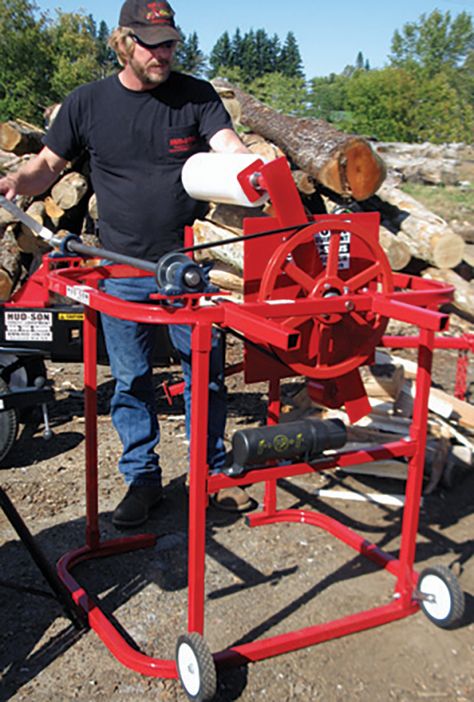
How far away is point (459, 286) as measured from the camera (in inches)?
302

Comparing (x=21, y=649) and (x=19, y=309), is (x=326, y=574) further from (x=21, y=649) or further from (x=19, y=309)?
(x=19, y=309)

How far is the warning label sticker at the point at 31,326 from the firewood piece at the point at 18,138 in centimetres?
309

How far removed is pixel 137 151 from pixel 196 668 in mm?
2265

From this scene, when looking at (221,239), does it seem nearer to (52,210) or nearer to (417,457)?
(52,210)

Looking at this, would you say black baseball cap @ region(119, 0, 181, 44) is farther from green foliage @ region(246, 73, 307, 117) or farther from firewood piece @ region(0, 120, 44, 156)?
green foliage @ region(246, 73, 307, 117)

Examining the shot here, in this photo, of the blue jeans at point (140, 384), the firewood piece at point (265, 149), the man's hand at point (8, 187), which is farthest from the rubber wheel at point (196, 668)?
the firewood piece at point (265, 149)

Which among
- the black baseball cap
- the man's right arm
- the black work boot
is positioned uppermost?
the black baseball cap

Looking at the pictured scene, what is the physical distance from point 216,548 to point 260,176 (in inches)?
74.3

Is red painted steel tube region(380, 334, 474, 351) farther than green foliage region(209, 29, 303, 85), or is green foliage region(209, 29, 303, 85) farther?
green foliage region(209, 29, 303, 85)

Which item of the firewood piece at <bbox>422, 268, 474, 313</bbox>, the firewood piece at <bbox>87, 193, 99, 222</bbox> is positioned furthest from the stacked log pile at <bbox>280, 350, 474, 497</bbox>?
the firewood piece at <bbox>87, 193, 99, 222</bbox>

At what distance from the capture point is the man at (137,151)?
347cm

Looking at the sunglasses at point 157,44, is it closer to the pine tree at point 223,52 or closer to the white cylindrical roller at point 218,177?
the white cylindrical roller at point 218,177

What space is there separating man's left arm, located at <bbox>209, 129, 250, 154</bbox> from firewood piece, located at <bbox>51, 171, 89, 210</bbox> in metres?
3.84

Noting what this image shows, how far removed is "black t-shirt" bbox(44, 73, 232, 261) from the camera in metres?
3.52
